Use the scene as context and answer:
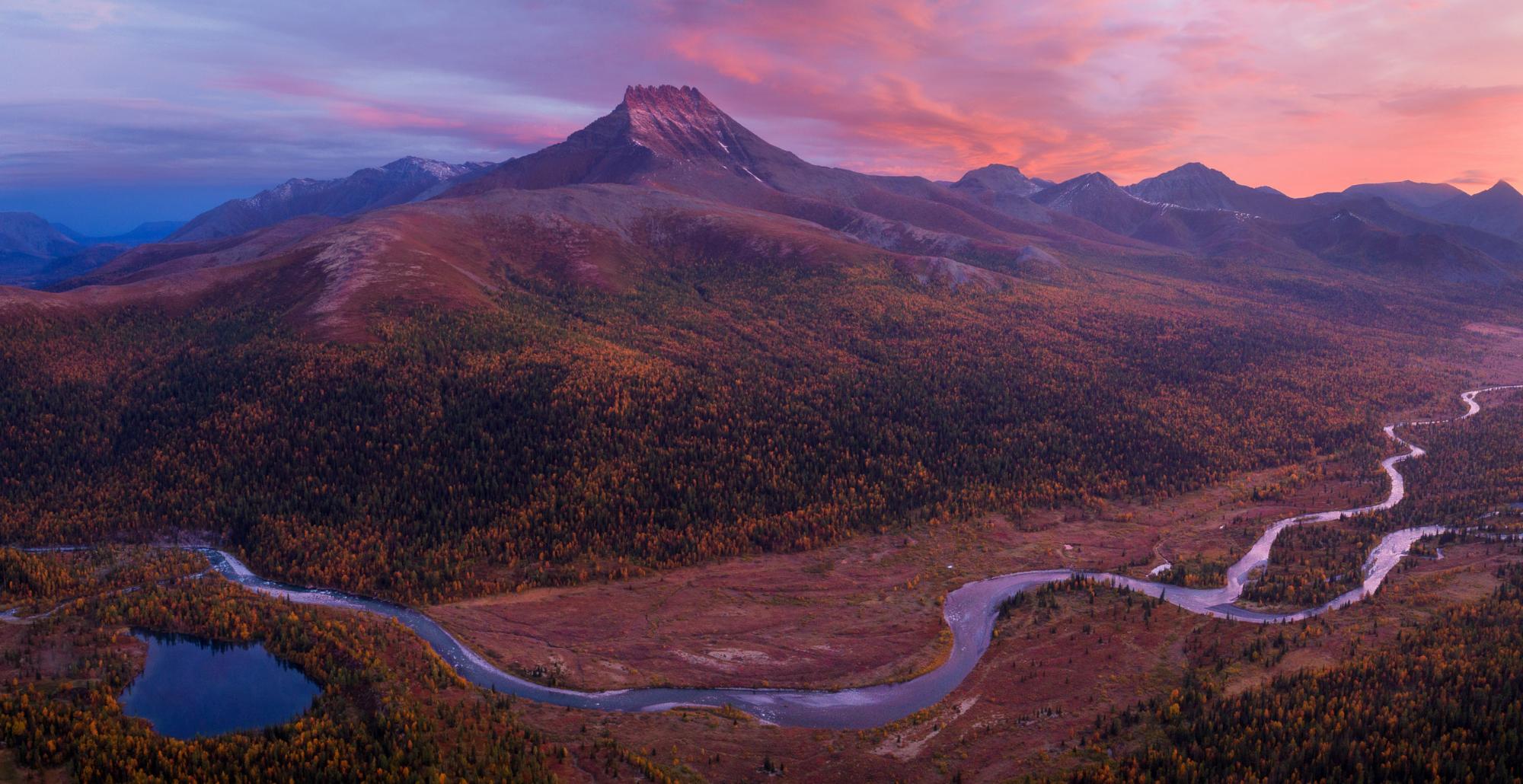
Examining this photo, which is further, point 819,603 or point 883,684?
point 819,603

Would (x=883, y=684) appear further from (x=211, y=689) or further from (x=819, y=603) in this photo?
(x=211, y=689)

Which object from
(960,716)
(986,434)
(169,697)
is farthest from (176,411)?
(986,434)

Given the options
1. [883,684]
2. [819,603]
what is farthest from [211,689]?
[883,684]

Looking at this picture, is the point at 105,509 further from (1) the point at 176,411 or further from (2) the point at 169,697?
(2) the point at 169,697

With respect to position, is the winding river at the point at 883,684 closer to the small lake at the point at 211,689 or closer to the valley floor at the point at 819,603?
the valley floor at the point at 819,603

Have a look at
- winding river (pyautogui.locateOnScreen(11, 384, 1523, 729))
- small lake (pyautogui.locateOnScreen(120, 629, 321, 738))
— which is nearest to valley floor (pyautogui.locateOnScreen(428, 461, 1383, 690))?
winding river (pyautogui.locateOnScreen(11, 384, 1523, 729))

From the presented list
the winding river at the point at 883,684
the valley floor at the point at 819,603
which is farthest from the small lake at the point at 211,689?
the valley floor at the point at 819,603
